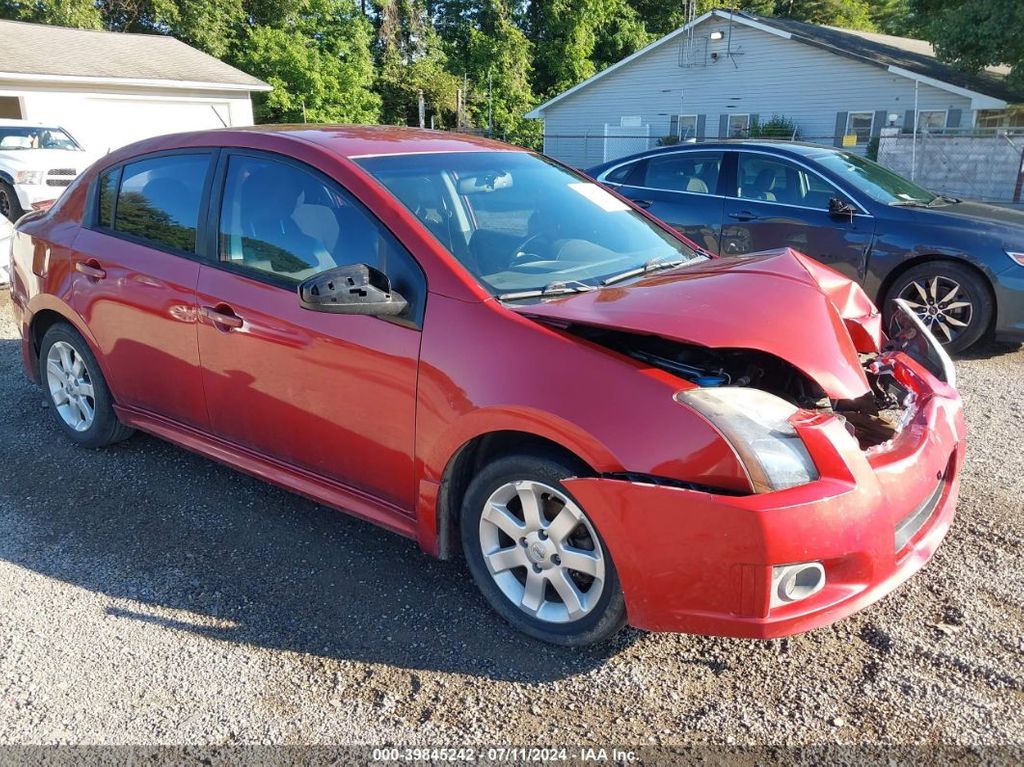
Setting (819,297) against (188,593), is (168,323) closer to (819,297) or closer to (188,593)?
(188,593)

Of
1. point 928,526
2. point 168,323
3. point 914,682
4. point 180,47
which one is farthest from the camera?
point 180,47

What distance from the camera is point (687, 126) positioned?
28.7 meters

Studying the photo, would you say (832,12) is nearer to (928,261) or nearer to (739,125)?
(739,125)

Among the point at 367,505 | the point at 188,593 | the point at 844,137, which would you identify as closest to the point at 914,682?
the point at 367,505

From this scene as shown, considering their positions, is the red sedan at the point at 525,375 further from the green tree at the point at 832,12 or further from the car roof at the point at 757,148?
the green tree at the point at 832,12

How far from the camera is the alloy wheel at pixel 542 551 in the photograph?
266 cm

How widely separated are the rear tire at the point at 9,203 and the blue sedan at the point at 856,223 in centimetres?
930

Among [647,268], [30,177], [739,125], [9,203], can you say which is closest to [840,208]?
[647,268]

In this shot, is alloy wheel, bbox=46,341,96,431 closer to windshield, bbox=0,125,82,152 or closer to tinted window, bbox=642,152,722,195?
tinted window, bbox=642,152,722,195

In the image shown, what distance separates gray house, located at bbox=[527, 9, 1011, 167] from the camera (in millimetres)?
23281

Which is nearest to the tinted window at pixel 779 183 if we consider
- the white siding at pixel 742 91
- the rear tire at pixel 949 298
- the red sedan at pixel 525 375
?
the rear tire at pixel 949 298

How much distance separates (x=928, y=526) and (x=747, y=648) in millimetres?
772

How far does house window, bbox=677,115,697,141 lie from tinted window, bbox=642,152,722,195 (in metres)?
22.1

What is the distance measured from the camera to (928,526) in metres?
2.83
